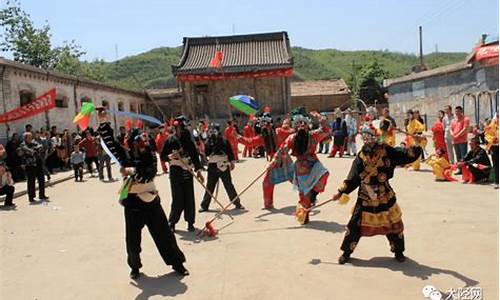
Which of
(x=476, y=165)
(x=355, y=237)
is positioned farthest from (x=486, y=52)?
(x=355, y=237)

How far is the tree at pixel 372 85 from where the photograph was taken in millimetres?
36438

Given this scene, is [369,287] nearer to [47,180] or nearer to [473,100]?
[47,180]

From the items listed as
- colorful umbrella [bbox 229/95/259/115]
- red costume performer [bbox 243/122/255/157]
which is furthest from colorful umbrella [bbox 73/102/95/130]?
red costume performer [bbox 243/122/255/157]

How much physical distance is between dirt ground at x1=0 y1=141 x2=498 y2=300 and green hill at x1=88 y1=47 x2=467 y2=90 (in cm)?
4862

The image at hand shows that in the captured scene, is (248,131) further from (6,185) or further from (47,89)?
(6,185)

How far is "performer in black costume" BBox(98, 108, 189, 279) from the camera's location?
5230 mm

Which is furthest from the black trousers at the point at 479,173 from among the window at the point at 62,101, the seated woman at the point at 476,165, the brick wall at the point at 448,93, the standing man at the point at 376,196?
the window at the point at 62,101

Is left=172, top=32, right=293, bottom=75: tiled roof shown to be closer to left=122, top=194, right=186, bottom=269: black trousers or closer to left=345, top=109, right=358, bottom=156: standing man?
left=345, top=109, right=358, bottom=156: standing man

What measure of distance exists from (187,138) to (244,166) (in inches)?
338

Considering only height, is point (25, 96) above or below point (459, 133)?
above

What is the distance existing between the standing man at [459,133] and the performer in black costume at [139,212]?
794 centimetres

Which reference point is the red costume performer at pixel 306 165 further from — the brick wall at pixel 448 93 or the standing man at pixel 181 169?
the brick wall at pixel 448 93

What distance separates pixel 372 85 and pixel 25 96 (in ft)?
86.4

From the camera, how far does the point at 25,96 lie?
16.5 meters
